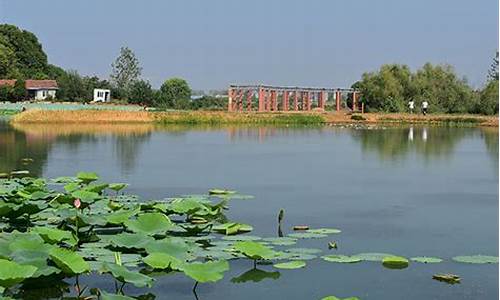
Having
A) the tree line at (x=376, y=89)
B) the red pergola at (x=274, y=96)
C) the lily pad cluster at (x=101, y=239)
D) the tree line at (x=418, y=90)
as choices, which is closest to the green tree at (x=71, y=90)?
the tree line at (x=376, y=89)

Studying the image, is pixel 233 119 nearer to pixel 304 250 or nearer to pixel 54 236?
pixel 304 250

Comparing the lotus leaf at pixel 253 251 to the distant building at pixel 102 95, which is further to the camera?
the distant building at pixel 102 95

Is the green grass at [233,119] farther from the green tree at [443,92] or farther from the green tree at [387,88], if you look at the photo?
the green tree at [443,92]

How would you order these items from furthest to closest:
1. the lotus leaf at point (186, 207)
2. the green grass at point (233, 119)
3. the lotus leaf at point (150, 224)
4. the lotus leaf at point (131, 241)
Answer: the green grass at point (233, 119) < the lotus leaf at point (186, 207) < the lotus leaf at point (150, 224) < the lotus leaf at point (131, 241)

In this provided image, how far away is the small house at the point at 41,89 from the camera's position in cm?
3898

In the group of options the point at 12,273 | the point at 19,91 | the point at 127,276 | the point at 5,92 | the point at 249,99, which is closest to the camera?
the point at 12,273

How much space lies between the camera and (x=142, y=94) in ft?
124

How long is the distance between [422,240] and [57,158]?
8.12 meters

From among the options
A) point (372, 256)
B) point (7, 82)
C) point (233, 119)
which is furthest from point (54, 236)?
point (7, 82)

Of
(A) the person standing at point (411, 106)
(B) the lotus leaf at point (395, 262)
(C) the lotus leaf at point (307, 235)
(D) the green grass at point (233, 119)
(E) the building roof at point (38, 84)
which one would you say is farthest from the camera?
(E) the building roof at point (38, 84)

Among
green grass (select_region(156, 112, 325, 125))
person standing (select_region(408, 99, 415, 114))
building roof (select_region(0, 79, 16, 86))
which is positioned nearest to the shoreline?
green grass (select_region(156, 112, 325, 125))

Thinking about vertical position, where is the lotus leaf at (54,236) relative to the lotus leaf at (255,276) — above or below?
above

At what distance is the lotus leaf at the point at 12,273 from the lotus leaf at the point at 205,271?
83cm

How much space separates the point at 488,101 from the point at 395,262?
31.4 m
